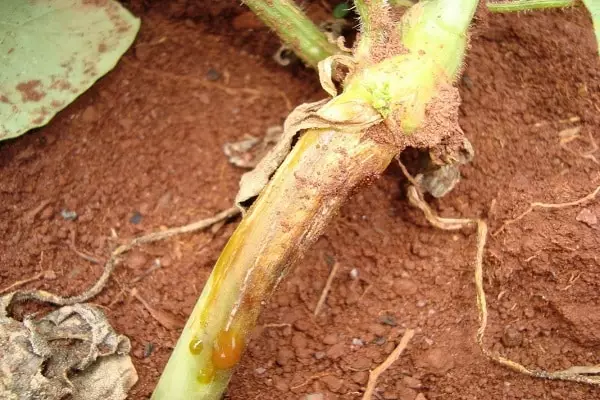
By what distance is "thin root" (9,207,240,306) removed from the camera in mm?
1360

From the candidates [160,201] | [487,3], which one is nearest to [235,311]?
[160,201]

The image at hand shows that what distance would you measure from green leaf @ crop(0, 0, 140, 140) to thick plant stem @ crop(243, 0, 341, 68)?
312 millimetres

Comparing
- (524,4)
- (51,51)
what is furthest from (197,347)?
(524,4)

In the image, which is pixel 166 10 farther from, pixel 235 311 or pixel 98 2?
pixel 235 311

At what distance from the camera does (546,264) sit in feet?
4.46

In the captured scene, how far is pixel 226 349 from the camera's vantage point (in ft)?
3.96

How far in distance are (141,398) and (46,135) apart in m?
0.60

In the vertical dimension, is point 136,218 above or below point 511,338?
above

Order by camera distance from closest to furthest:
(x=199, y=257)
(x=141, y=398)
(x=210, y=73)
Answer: (x=141, y=398), (x=199, y=257), (x=210, y=73)

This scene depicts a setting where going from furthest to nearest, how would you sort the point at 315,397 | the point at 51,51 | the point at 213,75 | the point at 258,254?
1. the point at 213,75
2. the point at 51,51
3. the point at 315,397
4. the point at 258,254

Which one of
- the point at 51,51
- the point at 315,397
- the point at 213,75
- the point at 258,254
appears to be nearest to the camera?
the point at 258,254

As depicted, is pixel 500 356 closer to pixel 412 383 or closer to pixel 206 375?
pixel 412 383

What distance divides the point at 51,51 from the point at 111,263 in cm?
46

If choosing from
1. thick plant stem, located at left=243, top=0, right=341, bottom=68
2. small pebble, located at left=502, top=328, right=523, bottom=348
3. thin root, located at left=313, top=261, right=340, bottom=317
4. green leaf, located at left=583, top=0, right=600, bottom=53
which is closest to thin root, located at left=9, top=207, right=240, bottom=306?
thin root, located at left=313, top=261, right=340, bottom=317
